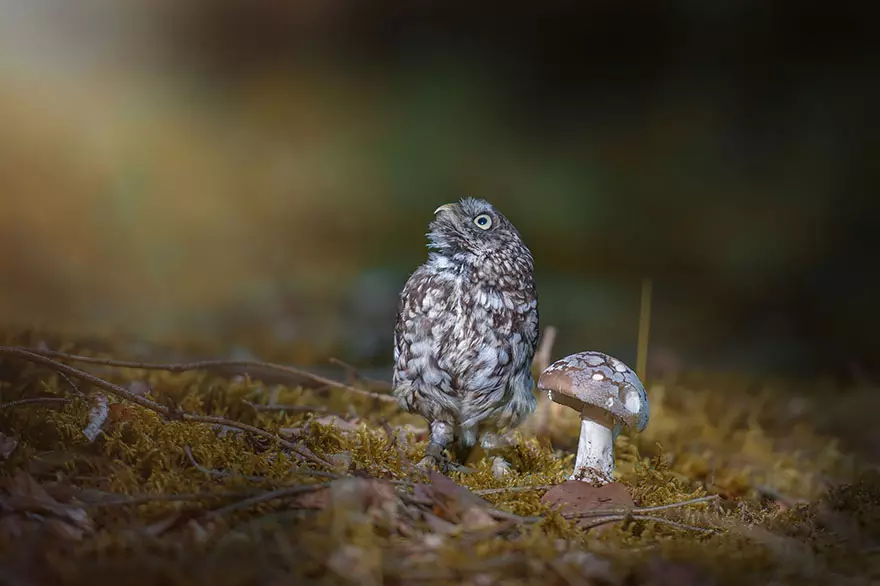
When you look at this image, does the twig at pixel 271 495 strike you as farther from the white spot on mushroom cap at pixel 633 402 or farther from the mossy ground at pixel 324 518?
the white spot on mushroom cap at pixel 633 402

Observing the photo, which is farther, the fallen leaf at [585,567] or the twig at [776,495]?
the twig at [776,495]

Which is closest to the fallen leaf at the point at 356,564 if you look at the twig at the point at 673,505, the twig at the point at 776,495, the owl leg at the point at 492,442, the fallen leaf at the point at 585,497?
the fallen leaf at the point at 585,497

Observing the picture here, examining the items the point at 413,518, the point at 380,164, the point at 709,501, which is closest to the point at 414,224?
the point at 380,164

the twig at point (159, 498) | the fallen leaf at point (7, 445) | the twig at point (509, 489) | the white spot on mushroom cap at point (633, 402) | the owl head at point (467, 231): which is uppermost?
the owl head at point (467, 231)

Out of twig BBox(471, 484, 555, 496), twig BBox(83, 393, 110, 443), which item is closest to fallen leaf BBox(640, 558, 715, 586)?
twig BBox(471, 484, 555, 496)

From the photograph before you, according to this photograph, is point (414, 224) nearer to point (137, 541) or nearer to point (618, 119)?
point (618, 119)

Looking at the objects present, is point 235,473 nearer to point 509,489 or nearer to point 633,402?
point 509,489
